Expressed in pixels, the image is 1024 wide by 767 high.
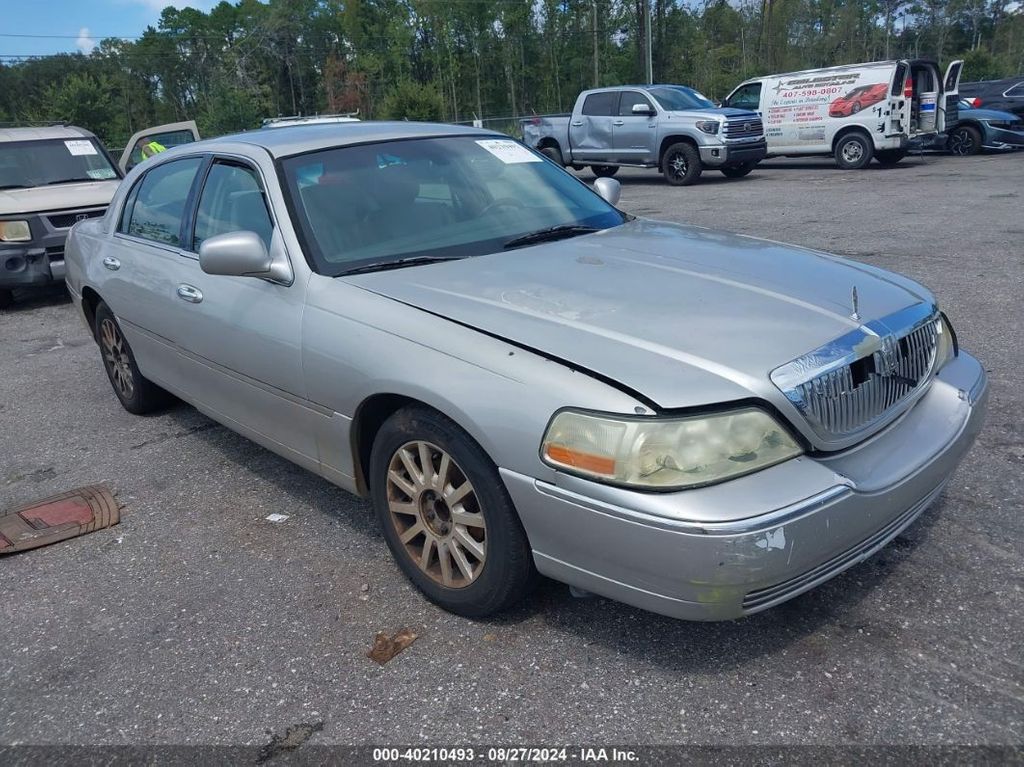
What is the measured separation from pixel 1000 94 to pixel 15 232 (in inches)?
784

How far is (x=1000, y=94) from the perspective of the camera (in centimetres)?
1948

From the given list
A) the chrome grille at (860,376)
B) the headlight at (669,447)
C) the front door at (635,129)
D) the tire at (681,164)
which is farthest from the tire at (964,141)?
the headlight at (669,447)

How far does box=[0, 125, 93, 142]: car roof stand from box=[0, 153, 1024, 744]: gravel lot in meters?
6.82

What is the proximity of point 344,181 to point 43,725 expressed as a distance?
2.26m

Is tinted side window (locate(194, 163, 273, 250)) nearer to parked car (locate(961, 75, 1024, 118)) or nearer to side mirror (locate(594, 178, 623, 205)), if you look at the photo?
side mirror (locate(594, 178, 623, 205))

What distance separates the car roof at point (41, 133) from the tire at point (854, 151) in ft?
45.3

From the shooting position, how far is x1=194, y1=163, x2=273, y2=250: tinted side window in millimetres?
3660

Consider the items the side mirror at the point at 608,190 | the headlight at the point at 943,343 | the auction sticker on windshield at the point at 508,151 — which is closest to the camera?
the headlight at the point at 943,343

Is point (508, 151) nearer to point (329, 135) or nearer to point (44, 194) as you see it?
point (329, 135)

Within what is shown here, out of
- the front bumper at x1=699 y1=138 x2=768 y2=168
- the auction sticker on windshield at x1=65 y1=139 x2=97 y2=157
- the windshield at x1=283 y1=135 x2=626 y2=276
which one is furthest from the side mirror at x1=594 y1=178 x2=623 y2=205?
the front bumper at x1=699 y1=138 x2=768 y2=168

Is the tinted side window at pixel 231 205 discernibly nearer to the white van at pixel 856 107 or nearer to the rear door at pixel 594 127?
the rear door at pixel 594 127

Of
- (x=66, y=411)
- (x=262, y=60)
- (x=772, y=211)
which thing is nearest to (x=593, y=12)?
(x=262, y=60)

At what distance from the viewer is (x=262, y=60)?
6619 cm

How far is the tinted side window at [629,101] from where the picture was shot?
17.2m
